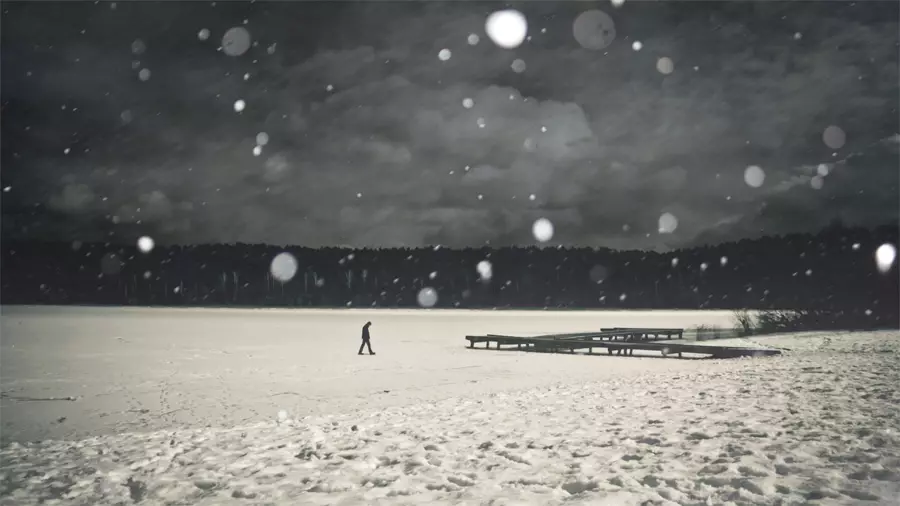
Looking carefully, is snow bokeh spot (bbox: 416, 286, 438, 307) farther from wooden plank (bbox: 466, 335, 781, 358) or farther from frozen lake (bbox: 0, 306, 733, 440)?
wooden plank (bbox: 466, 335, 781, 358)

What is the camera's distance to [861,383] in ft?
41.3

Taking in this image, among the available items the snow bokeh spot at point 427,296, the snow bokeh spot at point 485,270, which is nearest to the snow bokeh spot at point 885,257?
the snow bokeh spot at point 427,296

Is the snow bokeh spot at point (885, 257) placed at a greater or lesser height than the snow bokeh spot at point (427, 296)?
greater

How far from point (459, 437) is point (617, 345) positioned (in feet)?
55.3

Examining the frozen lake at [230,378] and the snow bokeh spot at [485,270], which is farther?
the snow bokeh spot at [485,270]

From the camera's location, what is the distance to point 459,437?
8.59 meters

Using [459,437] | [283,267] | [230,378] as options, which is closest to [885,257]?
[230,378]

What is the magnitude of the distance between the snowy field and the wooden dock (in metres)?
3.88

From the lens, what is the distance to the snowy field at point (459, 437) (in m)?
6.21

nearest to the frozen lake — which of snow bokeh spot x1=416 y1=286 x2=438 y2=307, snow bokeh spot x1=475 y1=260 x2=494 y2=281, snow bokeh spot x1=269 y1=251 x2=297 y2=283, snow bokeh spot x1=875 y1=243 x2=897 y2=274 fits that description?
snow bokeh spot x1=875 y1=243 x2=897 y2=274

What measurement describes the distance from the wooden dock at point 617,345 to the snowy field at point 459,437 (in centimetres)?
388

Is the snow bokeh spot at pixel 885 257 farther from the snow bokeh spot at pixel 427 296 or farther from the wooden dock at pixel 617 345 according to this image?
the snow bokeh spot at pixel 427 296

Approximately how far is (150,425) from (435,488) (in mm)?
6677

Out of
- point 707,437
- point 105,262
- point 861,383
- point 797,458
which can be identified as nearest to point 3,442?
point 707,437
